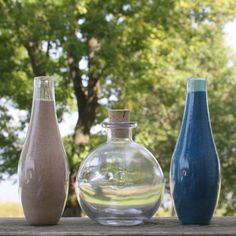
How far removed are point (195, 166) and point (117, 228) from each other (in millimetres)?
198

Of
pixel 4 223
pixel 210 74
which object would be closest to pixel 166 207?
pixel 210 74

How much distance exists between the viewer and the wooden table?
39.4 inches

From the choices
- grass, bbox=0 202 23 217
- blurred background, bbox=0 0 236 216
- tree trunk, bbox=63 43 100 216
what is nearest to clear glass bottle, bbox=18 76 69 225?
blurred background, bbox=0 0 236 216

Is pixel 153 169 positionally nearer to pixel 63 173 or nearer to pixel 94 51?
pixel 63 173

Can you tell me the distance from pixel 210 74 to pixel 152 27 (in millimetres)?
2544

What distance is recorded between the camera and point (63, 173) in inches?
44.8

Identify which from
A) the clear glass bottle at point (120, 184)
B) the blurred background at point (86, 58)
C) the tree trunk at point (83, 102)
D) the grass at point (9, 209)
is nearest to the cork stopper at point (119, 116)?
the clear glass bottle at point (120, 184)

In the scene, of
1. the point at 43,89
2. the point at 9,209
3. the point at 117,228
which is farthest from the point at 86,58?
the point at 117,228

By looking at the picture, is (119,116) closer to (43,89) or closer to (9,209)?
(43,89)

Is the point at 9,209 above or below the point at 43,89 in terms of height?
below

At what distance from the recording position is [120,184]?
1107 millimetres

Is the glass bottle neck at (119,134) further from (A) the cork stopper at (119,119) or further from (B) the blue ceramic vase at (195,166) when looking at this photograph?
(B) the blue ceramic vase at (195,166)

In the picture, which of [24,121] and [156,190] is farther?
[24,121]

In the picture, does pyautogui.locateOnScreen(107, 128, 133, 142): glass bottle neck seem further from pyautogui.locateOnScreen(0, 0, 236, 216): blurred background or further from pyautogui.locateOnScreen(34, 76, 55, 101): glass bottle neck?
pyautogui.locateOnScreen(0, 0, 236, 216): blurred background
